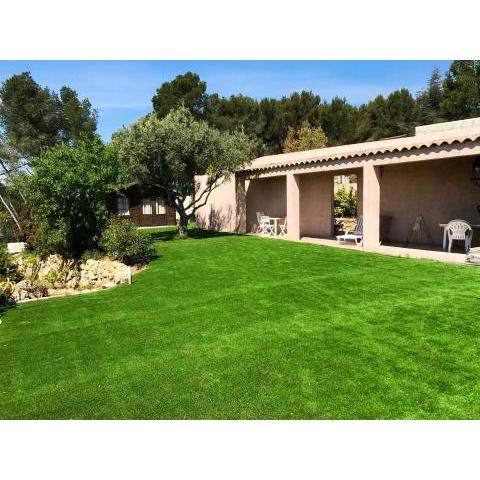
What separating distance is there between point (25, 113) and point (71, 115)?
13.5ft

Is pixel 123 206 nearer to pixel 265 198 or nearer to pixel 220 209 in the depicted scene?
pixel 220 209

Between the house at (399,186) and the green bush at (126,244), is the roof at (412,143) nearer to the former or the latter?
the house at (399,186)

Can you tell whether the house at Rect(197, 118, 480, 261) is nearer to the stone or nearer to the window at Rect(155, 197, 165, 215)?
the stone

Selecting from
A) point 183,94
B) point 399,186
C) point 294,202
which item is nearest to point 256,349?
point 399,186

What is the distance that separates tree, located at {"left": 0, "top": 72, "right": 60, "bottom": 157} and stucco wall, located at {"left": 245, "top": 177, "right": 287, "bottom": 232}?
846 inches

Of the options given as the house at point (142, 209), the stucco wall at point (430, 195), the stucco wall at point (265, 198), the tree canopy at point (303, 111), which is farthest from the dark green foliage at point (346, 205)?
the tree canopy at point (303, 111)

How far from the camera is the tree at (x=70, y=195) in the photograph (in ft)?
38.5

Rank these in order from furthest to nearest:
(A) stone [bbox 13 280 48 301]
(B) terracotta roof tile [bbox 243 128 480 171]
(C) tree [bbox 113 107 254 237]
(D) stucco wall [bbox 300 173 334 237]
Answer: (D) stucco wall [bbox 300 173 334 237], (C) tree [bbox 113 107 254 237], (B) terracotta roof tile [bbox 243 128 480 171], (A) stone [bbox 13 280 48 301]

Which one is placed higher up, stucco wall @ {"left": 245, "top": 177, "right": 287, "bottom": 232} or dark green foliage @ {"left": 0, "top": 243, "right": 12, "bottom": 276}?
stucco wall @ {"left": 245, "top": 177, "right": 287, "bottom": 232}

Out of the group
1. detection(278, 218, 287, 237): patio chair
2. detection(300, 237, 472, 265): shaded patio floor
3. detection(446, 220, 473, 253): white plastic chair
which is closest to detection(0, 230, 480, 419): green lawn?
detection(300, 237, 472, 265): shaded patio floor

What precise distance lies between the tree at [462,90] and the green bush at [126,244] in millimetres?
30325

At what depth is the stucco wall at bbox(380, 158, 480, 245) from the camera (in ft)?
41.1

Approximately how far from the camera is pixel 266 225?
62.3 ft

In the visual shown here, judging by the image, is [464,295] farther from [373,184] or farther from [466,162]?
[466,162]
